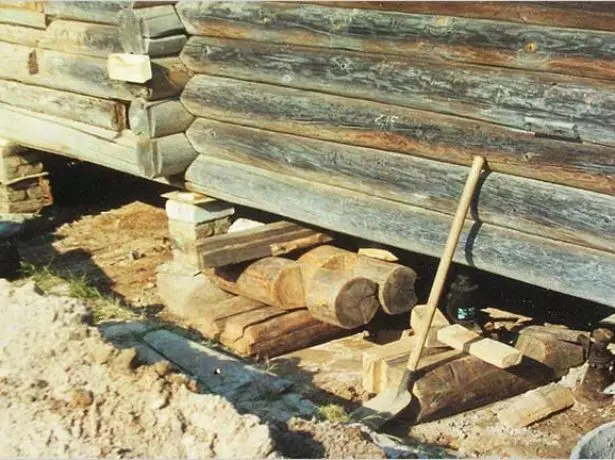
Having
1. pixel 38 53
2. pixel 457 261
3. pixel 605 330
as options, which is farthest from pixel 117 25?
pixel 605 330

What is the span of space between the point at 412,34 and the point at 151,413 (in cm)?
257

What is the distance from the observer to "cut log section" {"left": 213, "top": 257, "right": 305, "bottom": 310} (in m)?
6.71

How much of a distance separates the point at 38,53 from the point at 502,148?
14.6ft

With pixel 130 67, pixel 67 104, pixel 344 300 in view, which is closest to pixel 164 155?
pixel 130 67

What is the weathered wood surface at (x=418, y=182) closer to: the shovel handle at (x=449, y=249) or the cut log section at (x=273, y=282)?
the shovel handle at (x=449, y=249)

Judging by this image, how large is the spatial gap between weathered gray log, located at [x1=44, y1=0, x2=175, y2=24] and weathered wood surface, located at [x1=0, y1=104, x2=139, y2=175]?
0.80 m

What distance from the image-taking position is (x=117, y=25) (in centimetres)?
761

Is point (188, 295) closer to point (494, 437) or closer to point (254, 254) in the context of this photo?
point (254, 254)

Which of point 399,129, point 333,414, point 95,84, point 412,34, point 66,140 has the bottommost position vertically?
point 333,414

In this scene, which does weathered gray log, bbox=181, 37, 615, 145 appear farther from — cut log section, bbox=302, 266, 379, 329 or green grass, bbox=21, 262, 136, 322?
green grass, bbox=21, 262, 136, 322

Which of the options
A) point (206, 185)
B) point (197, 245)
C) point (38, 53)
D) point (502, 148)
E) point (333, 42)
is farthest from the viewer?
point (38, 53)

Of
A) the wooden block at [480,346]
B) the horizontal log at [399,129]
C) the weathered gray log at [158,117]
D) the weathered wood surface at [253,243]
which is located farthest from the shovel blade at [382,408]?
the weathered gray log at [158,117]

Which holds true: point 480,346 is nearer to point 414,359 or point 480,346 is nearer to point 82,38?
point 414,359

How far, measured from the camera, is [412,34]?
572 centimetres
